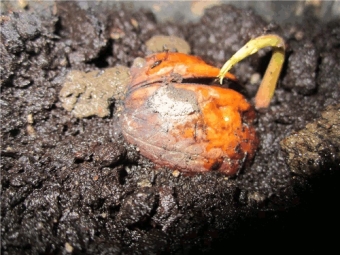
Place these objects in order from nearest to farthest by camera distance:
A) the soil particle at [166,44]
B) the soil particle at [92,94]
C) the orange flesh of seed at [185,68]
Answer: the orange flesh of seed at [185,68]
the soil particle at [92,94]
the soil particle at [166,44]

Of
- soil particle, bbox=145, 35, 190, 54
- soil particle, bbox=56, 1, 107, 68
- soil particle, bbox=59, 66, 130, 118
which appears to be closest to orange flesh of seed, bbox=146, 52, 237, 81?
soil particle, bbox=59, 66, 130, 118

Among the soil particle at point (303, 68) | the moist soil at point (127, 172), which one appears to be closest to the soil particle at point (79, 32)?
the moist soil at point (127, 172)

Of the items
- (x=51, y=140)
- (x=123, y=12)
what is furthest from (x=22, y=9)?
(x=51, y=140)

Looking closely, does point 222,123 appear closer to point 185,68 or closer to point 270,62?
point 185,68

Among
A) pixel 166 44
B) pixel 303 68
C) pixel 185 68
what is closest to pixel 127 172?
pixel 185 68

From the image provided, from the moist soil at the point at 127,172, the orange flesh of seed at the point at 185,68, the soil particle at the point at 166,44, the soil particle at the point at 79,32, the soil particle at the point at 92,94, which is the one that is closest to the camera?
the moist soil at the point at 127,172

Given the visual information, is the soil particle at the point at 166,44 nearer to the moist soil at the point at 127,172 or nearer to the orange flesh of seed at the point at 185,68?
the moist soil at the point at 127,172
